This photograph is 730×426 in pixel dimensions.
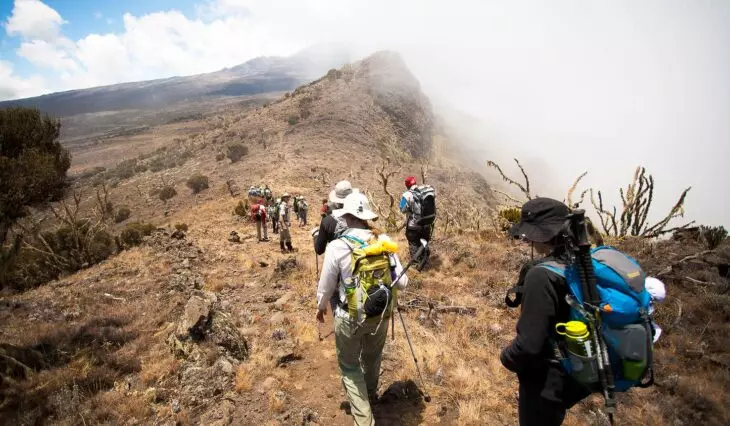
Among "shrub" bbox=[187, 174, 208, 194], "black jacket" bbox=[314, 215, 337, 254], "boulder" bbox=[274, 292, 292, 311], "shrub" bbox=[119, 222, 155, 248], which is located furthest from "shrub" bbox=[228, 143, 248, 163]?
"black jacket" bbox=[314, 215, 337, 254]

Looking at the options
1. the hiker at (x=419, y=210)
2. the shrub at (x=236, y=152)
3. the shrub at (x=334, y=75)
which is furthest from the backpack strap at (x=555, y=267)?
the shrub at (x=334, y=75)

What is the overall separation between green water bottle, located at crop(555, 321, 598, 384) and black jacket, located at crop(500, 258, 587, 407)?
113mm

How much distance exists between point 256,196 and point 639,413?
50.1 ft

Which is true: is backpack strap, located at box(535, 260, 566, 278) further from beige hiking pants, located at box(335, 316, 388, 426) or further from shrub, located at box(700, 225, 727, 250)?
shrub, located at box(700, 225, 727, 250)

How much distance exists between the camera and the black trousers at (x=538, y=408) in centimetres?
246

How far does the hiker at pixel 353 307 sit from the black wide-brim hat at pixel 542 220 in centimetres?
137

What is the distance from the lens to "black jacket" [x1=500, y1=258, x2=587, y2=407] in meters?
2.22

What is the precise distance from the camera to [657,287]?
2580mm

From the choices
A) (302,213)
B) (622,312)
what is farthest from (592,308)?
(302,213)

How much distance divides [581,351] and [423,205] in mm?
5885

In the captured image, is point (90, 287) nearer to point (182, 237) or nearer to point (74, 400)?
point (182, 237)

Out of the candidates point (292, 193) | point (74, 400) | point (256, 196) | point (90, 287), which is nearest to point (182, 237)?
point (256, 196)

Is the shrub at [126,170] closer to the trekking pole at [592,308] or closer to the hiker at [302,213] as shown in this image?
the hiker at [302,213]

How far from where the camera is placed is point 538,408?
8.16 ft
